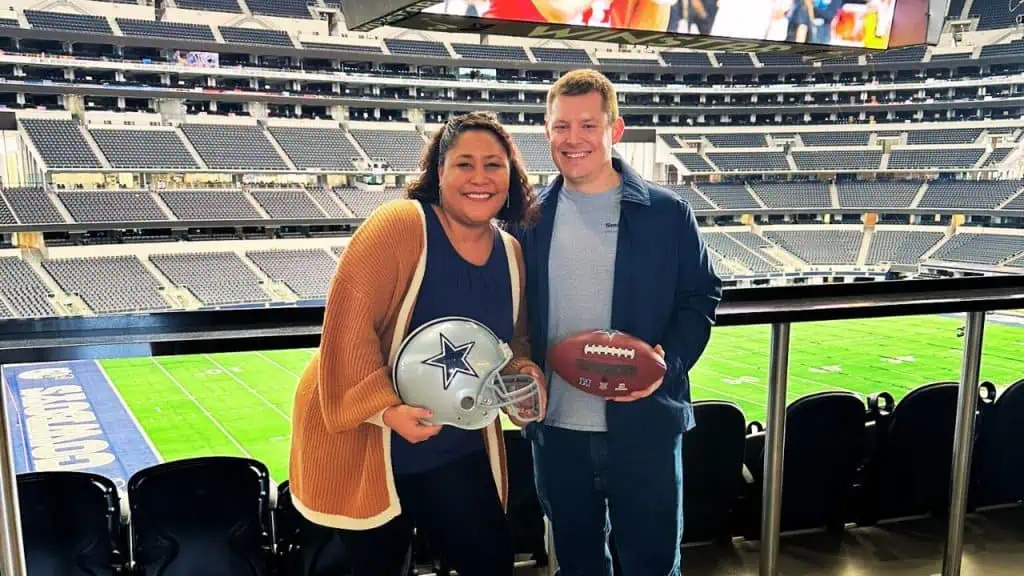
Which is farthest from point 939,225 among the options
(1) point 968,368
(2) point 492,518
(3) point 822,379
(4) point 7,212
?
(4) point 7,212

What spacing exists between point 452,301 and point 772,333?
812 millimetres

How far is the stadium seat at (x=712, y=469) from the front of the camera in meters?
1.71

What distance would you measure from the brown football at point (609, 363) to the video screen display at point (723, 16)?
775 mm

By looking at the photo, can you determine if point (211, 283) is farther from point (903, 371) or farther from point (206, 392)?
point (903, 371)

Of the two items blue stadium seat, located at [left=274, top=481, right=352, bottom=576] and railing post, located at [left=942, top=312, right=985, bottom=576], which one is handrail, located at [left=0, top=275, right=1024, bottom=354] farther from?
blue stadium seat, located at [left=274, top=481, right=352, bottom=576]

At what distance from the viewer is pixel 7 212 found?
13352 mm

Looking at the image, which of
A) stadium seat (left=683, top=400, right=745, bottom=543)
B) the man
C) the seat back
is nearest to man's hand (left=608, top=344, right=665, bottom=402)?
the man

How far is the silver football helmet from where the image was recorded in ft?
2.97

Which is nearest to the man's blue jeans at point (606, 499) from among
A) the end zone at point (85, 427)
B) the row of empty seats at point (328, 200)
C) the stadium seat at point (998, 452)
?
the stadium seat at point (998, 452)

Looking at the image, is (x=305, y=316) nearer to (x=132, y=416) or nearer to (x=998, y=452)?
(x=998, y=452)

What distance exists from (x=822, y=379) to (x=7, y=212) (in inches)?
556

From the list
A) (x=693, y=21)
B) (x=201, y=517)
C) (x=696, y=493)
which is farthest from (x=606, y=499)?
(x=693, y=21)

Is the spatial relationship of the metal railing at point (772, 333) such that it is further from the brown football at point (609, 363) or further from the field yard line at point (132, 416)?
the field yard line at point (132, 416)

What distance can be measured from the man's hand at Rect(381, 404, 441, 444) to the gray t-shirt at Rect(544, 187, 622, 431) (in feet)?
0.86
